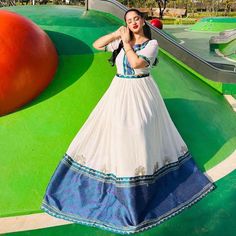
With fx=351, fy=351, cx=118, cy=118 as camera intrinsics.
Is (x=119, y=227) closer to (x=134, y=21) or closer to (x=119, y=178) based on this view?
(x=119, y=178)

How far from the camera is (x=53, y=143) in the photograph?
493cm

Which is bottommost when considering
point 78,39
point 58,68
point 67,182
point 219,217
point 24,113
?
point 219,217

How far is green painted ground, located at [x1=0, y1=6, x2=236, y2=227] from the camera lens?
4.57 metres

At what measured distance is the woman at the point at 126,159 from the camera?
3.89 m

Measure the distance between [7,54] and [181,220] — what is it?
3204 millimetres

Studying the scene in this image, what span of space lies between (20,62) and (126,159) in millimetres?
2188

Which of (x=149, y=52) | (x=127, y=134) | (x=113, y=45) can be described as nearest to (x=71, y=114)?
(x=113, y=45)

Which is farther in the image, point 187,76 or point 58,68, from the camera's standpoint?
point 187,76

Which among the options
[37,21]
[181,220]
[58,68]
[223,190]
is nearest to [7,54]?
[58,68]

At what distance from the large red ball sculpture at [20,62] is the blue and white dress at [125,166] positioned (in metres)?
1.28

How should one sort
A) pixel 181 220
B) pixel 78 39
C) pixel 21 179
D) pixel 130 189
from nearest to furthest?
pixel 130 189, pixel 181 220, pixel 21 179, pixel 78 39

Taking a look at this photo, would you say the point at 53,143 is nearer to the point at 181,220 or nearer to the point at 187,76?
the point at 181,220

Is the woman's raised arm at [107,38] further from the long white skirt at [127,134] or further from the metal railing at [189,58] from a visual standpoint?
the metal railing at [189,58]

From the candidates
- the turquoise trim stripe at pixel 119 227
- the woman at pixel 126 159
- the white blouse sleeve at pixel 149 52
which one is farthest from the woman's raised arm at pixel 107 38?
the turquoise trim stripe at pixel 119 227
